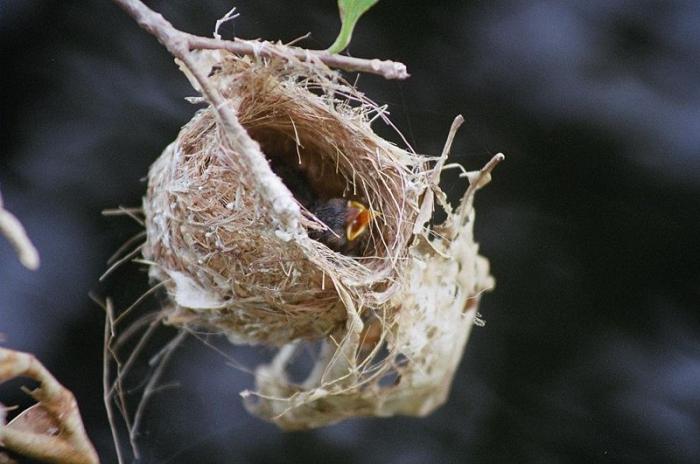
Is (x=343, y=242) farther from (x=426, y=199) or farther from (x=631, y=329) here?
(x=631, y=329)

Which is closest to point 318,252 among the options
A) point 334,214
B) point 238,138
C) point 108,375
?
point 238,138

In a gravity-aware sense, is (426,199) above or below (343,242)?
above

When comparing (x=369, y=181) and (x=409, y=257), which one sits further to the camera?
(x=369, y=181)

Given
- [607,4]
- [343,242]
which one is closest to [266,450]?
[343,242]

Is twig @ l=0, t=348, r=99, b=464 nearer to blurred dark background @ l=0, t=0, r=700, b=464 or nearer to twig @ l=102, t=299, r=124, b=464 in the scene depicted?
twig @ l=102, t=299, r=124, b=464

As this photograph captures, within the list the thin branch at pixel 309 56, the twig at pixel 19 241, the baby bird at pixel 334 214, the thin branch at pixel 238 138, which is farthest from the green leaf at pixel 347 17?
the twig at pixel 19 241

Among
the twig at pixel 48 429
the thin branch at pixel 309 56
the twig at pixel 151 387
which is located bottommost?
the twig at pixel 151 387

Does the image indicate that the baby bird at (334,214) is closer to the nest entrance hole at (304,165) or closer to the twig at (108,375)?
the nest entrance hole at (304,165)
